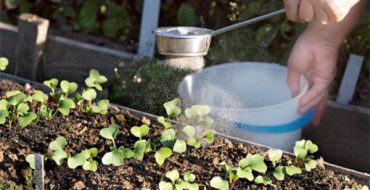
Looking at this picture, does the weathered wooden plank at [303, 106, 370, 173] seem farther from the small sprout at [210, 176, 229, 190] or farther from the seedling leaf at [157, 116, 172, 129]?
the small sprout at [210, 176, 229, 190]

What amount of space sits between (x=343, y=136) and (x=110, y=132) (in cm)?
120

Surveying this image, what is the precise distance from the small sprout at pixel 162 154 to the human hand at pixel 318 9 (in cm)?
60

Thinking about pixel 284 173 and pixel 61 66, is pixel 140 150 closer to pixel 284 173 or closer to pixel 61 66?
pixel 284 173

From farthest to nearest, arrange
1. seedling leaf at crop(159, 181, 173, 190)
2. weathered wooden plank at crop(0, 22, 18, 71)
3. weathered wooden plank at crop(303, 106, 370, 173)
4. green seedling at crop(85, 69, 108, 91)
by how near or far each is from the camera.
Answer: weathered wooden plank at crop(0, 22, 18, 71)
weathered wooden plank at crop(303, 106, 370, 173)
green seedling at crop(85, 69, 108, 91)
seedling leaf at crop(159, 181, 173, 190)

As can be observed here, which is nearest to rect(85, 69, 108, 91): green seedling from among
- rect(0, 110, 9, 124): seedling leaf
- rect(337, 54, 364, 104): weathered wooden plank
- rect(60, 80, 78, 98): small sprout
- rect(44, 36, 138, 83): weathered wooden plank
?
rect(60, 80, 78, 98): small sprout

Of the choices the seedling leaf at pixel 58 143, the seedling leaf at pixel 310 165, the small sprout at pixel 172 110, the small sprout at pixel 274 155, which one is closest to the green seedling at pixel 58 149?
the seedling leaf at pixel 58 143

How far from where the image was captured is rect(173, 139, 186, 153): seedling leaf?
6.51 feet

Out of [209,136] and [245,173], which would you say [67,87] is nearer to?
[209,136]

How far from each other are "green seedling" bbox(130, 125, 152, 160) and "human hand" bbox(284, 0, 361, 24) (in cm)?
59

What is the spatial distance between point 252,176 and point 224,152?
22 centimetres

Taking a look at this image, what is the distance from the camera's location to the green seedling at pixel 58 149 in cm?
191

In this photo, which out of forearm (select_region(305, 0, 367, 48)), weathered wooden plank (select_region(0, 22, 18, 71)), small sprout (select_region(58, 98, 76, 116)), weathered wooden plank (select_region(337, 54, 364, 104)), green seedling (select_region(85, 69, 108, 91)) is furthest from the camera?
weathered wooden plank (select_region(0, 22, 18, 71))

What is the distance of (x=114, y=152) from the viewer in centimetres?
195

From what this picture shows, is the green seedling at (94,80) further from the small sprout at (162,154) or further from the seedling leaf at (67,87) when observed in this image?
the small sprout at (162,154)
